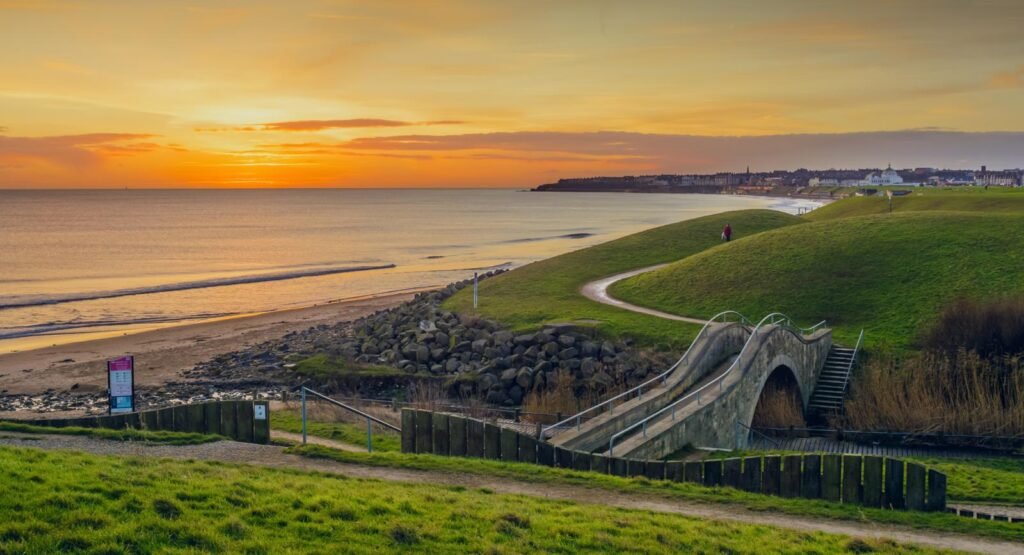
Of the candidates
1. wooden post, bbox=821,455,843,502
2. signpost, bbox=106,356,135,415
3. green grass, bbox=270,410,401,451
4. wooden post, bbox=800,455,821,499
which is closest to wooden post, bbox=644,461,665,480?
wooden post, bbox=800,455,821,499

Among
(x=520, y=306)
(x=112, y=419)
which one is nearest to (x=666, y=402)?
(x=112, y=419)

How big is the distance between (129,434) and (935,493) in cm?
1735

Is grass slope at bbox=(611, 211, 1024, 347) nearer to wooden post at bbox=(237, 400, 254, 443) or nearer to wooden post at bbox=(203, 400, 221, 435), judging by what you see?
wooden post at bbox=(237, 400, 254, 443)

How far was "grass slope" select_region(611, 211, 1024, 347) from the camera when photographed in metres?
41.9

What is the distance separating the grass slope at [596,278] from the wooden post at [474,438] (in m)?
17.9

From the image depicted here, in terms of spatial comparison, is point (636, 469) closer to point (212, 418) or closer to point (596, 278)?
point (212, 418)

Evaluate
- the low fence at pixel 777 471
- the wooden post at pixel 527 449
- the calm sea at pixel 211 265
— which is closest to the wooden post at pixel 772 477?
the low fence at pixel 777 471

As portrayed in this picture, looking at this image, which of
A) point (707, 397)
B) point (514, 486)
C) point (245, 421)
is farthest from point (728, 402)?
point (245, 421)

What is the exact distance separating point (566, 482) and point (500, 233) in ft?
481

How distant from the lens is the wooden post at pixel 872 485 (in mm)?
18469

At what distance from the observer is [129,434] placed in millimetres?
20562

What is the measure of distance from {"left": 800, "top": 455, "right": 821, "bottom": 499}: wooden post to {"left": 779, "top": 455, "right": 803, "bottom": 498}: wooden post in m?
0.10

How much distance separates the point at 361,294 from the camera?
7594 centimetres

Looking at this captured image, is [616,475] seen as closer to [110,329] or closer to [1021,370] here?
[1021,370]
